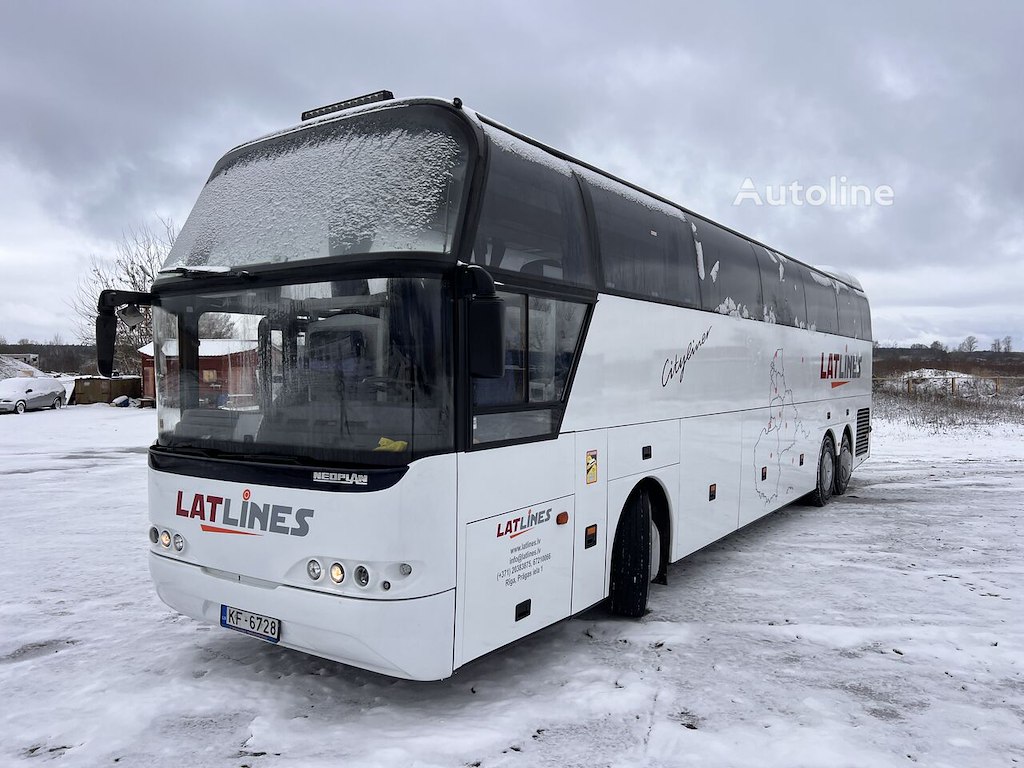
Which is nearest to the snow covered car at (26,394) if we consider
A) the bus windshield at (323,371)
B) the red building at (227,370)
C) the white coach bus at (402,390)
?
the white coach bus at (402,390)

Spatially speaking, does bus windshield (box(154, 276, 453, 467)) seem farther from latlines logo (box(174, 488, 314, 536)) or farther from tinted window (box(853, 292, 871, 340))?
tinted window (box(853, 292, 871, 340))

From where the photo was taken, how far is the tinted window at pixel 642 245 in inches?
225

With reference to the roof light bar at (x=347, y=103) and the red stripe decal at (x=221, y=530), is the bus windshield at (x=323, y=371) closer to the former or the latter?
the red stripe decal at (x=221, y=530)

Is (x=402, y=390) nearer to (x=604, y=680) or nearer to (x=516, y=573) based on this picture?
(x=516, y=573)

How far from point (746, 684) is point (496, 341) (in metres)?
2.96

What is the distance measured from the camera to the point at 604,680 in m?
4.97

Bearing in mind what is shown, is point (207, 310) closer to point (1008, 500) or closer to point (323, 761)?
point (323, 761)

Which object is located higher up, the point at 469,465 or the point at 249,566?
the point at 469,465

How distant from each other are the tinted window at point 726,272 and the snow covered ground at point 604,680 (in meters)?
2.80

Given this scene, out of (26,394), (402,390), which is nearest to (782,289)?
(402,390)

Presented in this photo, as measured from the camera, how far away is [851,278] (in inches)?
544

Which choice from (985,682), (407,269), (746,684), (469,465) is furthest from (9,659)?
(985,682)

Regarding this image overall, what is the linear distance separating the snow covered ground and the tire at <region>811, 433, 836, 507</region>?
8.96 feet

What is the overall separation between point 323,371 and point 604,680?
9.05 feet
